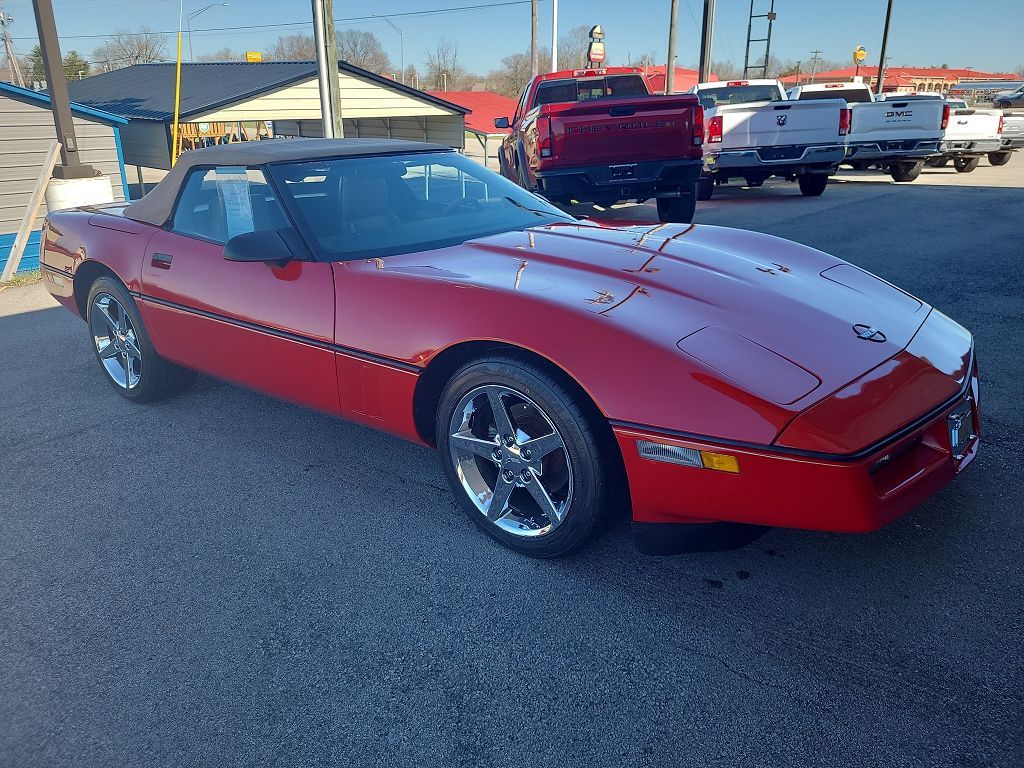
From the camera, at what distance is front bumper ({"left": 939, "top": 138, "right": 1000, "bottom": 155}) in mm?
14695

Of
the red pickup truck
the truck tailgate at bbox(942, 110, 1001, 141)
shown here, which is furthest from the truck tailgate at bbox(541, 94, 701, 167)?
the truck tailgate at bbox(942, 110, 1001, 141)

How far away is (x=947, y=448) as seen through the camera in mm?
2463

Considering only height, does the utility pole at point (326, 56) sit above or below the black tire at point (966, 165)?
above

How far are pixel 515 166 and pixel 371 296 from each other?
7.85 m

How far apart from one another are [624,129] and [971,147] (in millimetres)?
9972

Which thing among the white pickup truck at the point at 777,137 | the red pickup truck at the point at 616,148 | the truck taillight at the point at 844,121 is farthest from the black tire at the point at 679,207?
the truck taillight at the point at 844,121

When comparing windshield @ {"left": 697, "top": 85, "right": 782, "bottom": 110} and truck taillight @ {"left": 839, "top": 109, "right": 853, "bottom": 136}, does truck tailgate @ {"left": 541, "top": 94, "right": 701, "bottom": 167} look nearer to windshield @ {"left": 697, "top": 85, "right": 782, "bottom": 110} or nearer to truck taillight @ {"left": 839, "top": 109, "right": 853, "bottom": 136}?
truck taillight @ {"left": 839, "top": 109, "right": 853, "bottom": 136}

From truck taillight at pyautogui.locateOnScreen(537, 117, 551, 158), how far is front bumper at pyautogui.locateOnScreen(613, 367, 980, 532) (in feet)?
22.6

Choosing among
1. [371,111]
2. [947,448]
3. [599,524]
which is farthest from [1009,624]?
[371,111]

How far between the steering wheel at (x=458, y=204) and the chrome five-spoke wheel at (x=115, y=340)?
1.92 meters

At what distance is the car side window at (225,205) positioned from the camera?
355cm

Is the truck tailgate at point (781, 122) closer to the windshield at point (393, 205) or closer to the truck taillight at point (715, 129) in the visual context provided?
the truck taillight at point (715, 129)

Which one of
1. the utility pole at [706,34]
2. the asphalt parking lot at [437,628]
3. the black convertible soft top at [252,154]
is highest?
the utility pole at [706,34]

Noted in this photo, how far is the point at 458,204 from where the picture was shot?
377 centimetres
